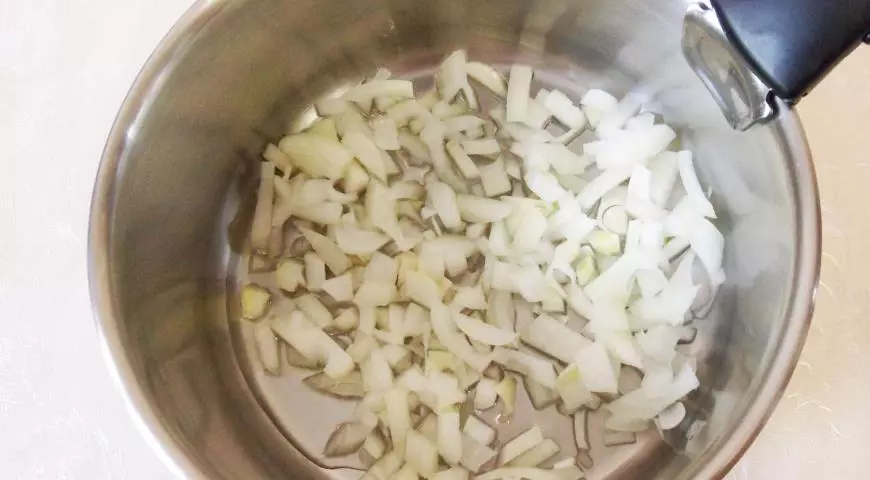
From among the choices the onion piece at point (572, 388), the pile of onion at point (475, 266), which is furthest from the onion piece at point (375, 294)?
the onion piece at point (572, 388)

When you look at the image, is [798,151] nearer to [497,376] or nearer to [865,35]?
[865,35]

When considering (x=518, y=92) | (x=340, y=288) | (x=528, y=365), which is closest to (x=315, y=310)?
(x=340, y=288)

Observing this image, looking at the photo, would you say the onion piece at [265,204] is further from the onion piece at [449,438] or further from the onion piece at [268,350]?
the onion piece at [449,438]

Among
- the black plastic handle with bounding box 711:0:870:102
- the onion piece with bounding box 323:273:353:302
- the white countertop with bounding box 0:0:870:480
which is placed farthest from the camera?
the onion piece with bounding box 323:273:353:302

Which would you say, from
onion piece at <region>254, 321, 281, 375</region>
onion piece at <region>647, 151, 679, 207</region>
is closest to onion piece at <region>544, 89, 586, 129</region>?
onion piece at <region>647, 151, 679, 207</region>

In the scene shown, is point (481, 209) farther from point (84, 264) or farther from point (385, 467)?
point (84, 264)

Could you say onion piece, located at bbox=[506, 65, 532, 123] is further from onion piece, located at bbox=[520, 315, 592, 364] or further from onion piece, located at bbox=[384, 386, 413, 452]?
onion piece, located at bbox=[384, 386, 413, 452]

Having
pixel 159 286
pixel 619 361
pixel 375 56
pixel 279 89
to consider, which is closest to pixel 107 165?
pixel 159 286

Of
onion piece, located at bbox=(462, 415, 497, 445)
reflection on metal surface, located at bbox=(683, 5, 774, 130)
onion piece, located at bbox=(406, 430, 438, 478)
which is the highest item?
reflection on metal surface, located at bbox=(683, 5, 774, 130)
